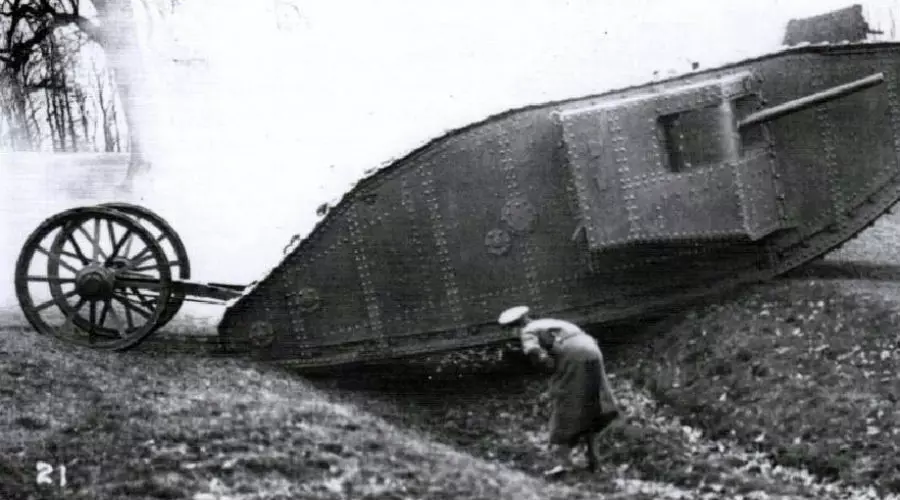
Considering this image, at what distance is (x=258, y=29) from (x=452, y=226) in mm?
9574

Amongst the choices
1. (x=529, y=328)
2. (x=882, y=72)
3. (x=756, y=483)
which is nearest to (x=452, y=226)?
(x=529, y=328)

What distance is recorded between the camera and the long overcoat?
8.76 m

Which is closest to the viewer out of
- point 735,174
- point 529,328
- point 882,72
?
point 529,328

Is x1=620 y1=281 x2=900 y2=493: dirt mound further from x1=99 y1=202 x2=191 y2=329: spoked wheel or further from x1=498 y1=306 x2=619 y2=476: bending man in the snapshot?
x1=99 y1=202 x2=191 y2=329: spoked wheel

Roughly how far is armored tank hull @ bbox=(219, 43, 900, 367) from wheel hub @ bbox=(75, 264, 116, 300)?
1.36 meters

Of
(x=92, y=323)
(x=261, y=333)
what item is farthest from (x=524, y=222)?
(x=92, y=323)

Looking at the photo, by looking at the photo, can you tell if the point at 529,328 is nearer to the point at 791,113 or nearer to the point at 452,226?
the point at 452,226

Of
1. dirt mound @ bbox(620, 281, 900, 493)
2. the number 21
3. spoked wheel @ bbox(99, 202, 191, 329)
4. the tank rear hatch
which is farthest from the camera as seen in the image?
spoked wheel @ bbox(99, 202, 191, 329)

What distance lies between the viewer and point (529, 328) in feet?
29.7

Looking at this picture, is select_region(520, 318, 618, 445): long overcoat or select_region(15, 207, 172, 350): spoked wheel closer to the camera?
select_region(520, 318, 618, 445): long overcoat

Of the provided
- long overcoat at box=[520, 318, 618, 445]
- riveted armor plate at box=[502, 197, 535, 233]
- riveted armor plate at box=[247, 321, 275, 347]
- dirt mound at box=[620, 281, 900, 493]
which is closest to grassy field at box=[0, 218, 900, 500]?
dirt mound at box=[620, 281, 900, 493]

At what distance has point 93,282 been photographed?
11688 millimetres

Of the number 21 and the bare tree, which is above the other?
the bare tree

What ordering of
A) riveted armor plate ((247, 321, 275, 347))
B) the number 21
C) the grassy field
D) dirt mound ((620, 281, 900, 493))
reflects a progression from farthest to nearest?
riveted armor plate ((247, 321, 275, 347)) < dirt mound ((620, 281, 900, 493)) < the grassy field < the number 21
